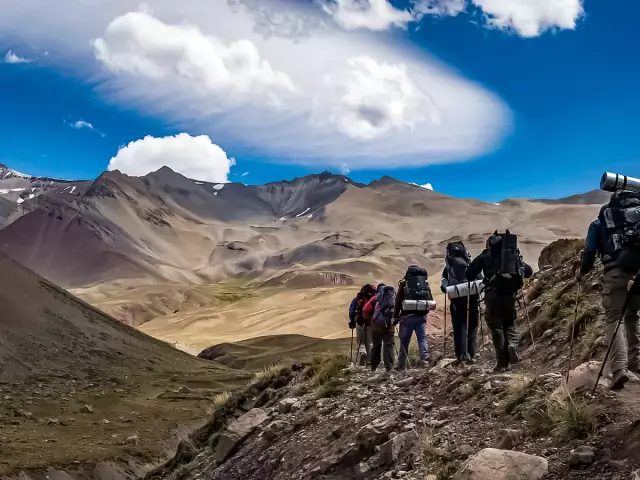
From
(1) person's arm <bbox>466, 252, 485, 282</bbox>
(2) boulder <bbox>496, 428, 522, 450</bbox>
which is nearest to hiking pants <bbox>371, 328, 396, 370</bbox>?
(1) person's arm <bbox>466, 252, 485, 282</bbox>

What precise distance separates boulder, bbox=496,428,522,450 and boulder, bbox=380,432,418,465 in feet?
3.98

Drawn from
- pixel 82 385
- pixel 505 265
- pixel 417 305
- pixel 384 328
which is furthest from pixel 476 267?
pixel 82 385

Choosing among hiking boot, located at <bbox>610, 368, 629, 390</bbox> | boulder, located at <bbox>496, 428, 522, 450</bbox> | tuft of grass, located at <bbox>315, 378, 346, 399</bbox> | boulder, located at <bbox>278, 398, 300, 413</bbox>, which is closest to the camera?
boulder, located at <bbox>496, 428, 522, 450</bbox>

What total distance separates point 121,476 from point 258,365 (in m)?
27.0

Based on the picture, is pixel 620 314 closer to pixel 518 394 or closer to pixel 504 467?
pixel 518 394

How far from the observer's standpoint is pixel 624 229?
22.1ft

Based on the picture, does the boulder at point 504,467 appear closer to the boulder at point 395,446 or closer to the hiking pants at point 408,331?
the boulder at point 395,446

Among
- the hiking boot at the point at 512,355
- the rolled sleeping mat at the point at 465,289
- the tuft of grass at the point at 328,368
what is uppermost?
the rolled sleeping mat at the point at 465,289

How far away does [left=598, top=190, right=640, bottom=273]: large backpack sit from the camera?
6621mm

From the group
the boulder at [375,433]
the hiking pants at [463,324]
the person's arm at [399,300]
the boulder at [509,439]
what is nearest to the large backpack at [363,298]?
the person's arm at [399,300]

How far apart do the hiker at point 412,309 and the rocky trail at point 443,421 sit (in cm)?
77

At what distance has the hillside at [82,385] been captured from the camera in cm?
1777

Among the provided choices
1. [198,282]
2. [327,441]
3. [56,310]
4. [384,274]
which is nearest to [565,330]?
[327,441]

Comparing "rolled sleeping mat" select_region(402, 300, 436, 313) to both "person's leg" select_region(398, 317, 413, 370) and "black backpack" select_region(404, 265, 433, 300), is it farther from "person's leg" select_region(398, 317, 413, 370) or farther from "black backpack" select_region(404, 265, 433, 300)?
"person's leg" select_region(398, 317, 413, 370)
